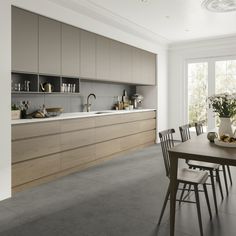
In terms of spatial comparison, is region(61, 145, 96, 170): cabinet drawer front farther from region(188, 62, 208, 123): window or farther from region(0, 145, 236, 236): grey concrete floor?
region(188, 62, 208, 123): window

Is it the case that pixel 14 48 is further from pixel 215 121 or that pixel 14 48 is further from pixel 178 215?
pixel 215 121

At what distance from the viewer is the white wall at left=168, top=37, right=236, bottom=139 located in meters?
6.77

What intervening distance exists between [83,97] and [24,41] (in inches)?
76.0

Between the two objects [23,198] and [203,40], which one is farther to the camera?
[203,40]

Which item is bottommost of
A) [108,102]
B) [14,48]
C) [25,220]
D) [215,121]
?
[25,220]

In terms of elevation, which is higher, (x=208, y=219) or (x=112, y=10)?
(x=112, y=10)

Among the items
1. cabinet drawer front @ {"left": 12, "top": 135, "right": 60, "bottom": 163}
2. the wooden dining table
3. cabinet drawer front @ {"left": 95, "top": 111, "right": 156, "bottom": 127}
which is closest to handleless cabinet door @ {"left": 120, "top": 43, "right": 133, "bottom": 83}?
cabinet drawer front @ {"left": 95, "top": 111, "right": 156, "bottom": 127}

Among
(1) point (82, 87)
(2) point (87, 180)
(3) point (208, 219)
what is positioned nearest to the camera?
(3) point (208, 219)

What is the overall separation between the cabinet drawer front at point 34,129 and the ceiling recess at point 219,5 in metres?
3.05

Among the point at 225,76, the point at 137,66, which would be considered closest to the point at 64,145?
the point at 137,66

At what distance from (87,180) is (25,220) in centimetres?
135

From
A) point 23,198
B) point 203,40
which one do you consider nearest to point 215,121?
point 203,40

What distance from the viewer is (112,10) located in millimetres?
4520

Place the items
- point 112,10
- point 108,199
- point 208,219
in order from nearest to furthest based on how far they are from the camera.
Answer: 1. point 208,219
2. point 108,199
3. point 112,10
